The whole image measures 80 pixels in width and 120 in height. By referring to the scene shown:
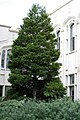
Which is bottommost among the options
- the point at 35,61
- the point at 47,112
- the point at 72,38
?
the point at 47,112

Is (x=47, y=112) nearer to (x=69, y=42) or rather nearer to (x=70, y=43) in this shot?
(x=70, y=43)

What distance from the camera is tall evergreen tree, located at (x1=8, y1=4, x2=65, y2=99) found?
60.6 feet

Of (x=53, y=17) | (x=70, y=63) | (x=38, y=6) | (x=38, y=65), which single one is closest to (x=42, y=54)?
(x=38, y=65)

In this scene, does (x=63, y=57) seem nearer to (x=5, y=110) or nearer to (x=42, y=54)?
(x=42, y=54)

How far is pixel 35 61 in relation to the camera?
18516 millimetres

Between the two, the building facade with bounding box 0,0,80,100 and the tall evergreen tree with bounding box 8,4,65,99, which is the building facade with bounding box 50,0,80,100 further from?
the tall evergreen tree with bounding box 8,4,65,99

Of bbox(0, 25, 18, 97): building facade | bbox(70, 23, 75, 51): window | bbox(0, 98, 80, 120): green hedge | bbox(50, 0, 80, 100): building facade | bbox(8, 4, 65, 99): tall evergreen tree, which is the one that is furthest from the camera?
bbox(0, 25, 18, 97): building facade

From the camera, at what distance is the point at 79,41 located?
22688 mm

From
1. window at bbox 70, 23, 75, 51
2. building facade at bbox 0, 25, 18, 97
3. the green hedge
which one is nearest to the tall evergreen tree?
window at bbox 70, 23, 75, 51

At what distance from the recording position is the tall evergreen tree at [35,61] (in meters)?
18.5

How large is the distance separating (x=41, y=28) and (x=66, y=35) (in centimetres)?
533

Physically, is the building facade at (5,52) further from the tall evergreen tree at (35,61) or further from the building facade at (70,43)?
the tall evergreen tree at (35,61)

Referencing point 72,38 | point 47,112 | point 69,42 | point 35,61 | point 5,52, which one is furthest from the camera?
point 5,52

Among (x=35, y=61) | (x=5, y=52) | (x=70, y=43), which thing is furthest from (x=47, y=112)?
(x=5, y=52)
